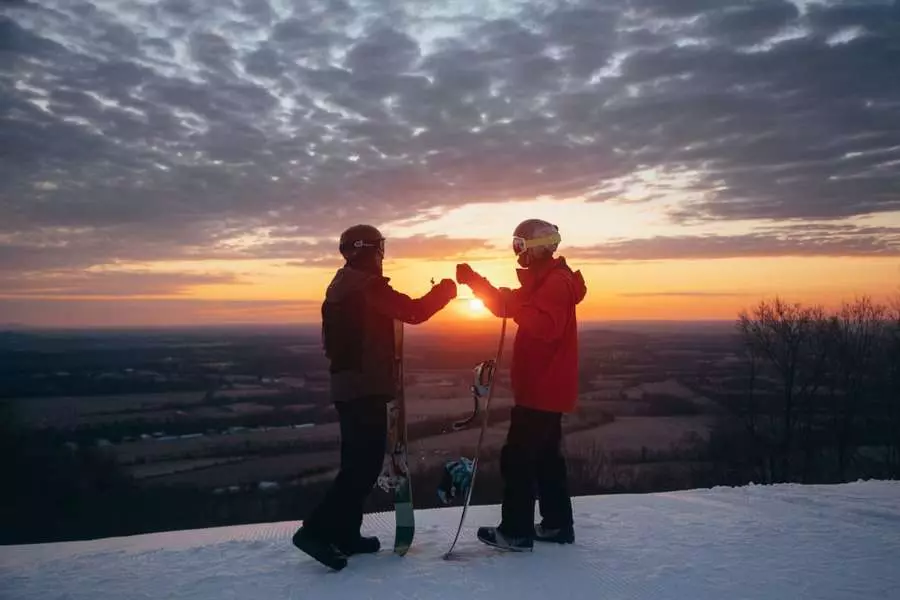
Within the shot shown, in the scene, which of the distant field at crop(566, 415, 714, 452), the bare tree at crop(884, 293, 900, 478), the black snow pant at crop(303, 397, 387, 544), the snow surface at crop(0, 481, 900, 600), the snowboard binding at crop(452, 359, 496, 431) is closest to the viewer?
the snow surface at crop(0, 481, 900, 600)

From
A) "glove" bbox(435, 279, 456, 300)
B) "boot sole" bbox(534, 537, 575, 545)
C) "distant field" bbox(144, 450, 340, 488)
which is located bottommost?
"distant field" bbox(144, 450, 340, 488)

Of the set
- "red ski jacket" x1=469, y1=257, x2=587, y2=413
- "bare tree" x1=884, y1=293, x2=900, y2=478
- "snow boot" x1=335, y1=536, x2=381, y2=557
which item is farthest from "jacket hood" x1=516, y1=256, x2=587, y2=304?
"bare tree" x1=884, y1=293, x2=900, y2=478

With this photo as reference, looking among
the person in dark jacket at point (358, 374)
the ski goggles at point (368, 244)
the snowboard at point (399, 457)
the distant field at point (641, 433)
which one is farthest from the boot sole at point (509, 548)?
the distant field at point (641, 433)

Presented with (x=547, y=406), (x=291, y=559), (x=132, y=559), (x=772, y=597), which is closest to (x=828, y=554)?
(x=772, y=597)

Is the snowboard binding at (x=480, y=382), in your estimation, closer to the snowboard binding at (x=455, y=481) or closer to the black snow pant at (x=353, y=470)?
the snowboard binding at (x=455, y=481)

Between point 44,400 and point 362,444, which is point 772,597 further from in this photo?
point 44,400

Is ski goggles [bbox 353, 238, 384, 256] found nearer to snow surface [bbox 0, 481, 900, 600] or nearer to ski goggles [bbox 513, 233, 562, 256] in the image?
ski goggles [bbox 513, 233, 562, 256]

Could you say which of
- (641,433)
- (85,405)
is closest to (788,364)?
(641,433)
